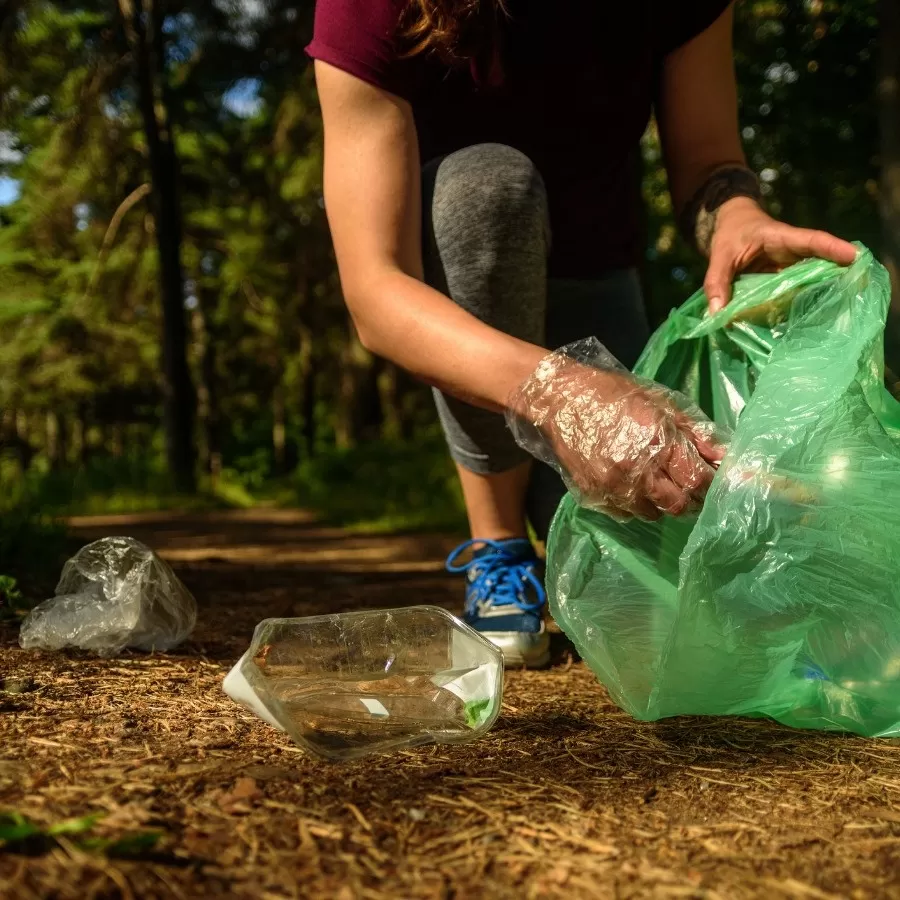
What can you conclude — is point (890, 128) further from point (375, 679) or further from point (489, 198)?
point (375, 679)

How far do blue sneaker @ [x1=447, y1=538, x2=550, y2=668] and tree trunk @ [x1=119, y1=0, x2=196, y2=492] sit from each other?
7.91 m

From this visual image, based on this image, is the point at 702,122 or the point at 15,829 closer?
the point at 15,829

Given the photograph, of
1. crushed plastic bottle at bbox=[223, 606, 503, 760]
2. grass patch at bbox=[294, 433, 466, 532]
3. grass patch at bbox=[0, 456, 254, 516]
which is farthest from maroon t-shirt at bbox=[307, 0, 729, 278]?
grass patch at bbox=[0, 456, 254, 516]

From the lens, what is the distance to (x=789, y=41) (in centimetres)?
688

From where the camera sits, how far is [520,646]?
162 cm

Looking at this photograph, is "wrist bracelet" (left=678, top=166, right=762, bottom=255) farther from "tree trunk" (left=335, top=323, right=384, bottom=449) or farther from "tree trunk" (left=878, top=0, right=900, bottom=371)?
"tree trunk" (left=335, top=323, right=384, bottom=449)

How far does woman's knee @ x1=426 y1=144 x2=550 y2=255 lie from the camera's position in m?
1.69

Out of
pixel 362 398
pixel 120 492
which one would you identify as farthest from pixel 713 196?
pixel 362 398

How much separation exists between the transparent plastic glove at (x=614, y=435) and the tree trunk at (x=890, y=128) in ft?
15.4

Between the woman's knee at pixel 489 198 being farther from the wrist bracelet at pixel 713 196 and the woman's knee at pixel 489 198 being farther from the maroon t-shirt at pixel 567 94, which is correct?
the wrist bracelet at pixel 713 196

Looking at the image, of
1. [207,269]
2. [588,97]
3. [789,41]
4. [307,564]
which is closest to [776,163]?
[789,41]

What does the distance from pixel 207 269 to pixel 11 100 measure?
7146 millimetres

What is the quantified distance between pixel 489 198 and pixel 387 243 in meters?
0.27

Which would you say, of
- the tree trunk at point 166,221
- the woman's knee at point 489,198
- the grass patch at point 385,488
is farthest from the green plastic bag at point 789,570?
the tree trunk at point 166,221
